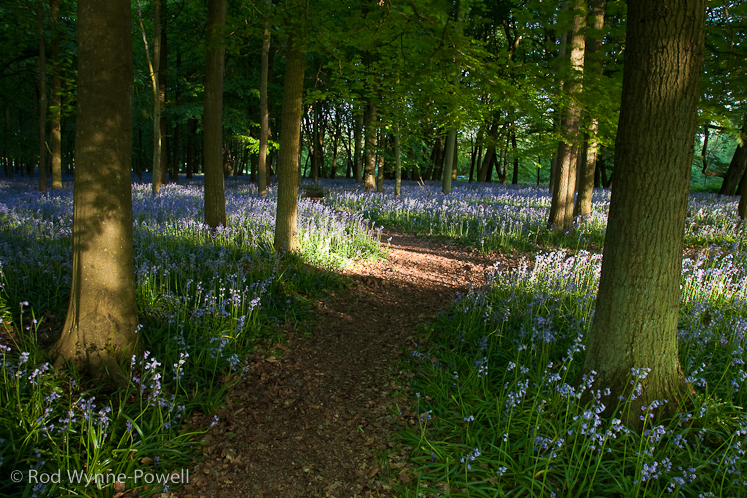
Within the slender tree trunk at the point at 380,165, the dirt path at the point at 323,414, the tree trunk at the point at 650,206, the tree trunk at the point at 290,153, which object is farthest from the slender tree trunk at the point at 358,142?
the tree trunk at the point at 650,206

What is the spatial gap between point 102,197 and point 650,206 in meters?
4.12

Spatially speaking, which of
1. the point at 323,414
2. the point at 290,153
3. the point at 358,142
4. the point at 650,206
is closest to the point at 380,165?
the point at 358,142

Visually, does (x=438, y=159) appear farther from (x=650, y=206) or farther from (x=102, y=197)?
(x=102, y=197)

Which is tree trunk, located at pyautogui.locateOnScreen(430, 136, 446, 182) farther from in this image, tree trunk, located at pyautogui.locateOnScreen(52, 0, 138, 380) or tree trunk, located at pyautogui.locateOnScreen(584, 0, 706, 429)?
tree trunk, located at pyautogui.locateOnScreen(52, 0, 138, 380)

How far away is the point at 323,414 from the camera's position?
3.45m

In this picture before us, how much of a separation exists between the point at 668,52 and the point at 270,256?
5.18 m

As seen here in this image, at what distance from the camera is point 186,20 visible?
2059 centimetres

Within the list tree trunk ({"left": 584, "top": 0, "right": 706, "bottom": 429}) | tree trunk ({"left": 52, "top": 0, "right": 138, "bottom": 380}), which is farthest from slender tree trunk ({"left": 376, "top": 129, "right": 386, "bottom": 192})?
tree trunk ({"left": 584, "top": 0, "right": 706, "bottom": 429})

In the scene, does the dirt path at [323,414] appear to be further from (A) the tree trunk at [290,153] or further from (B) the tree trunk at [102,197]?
(A) the tree trunk at [290,153]

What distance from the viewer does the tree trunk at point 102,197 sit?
3.16m

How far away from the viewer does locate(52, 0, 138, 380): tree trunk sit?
3164 mm

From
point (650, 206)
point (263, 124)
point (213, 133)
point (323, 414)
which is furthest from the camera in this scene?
point (263, 124)

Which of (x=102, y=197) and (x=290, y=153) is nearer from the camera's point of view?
(x=102, y=197)

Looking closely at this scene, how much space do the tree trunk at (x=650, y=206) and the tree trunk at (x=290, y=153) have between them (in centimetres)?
466
